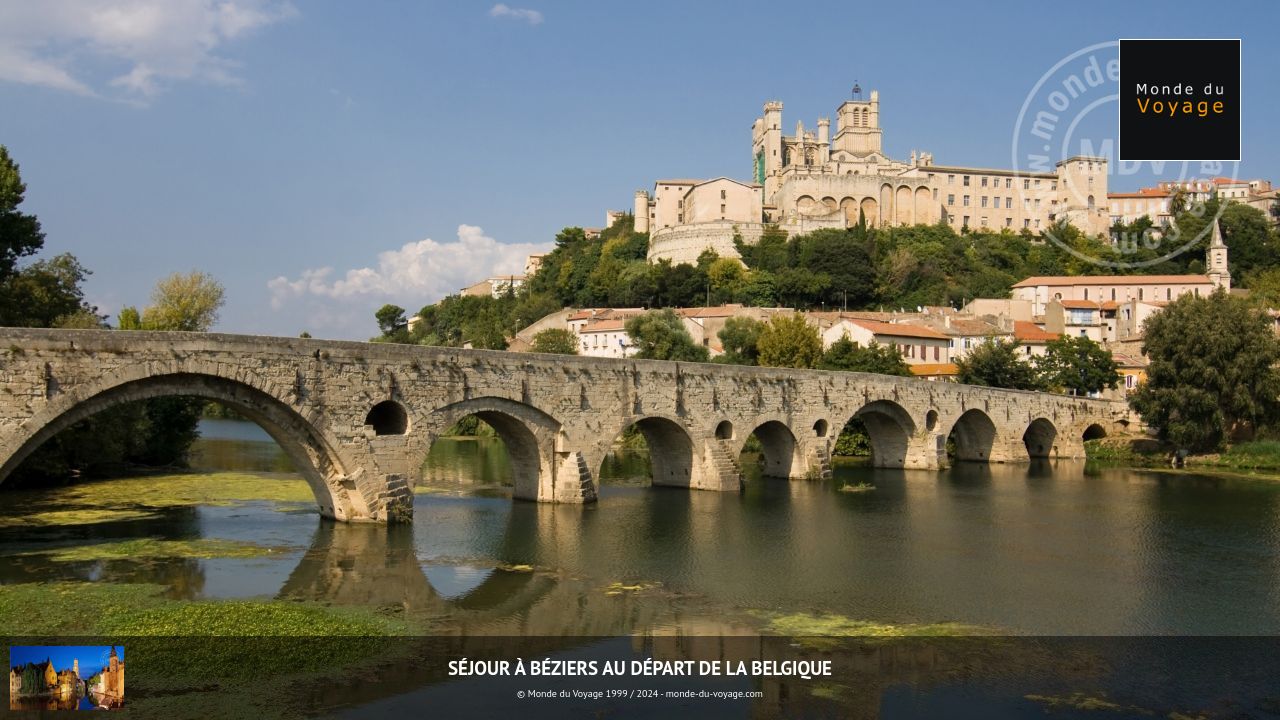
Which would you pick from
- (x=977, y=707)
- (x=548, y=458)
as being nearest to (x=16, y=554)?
(x=548, y=458)

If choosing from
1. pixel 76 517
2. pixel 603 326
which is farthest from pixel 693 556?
pixel 603 326

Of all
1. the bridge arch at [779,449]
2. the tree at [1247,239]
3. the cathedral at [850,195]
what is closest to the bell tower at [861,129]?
the cathedral at [850,195]

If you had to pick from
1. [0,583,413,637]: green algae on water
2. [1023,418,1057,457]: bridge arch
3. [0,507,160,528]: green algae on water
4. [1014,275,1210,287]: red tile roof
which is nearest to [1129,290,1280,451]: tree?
[1023,418,1057,457]: bridge arch

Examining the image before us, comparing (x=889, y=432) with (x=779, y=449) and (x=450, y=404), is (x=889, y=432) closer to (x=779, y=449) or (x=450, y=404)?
(x=779, y=449)

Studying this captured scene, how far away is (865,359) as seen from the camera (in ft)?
164

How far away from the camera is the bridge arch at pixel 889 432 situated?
4125 cm

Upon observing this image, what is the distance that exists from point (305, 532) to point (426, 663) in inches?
405

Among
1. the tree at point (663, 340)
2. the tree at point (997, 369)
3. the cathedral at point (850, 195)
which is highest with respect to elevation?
the cathedral at point (850, 195)

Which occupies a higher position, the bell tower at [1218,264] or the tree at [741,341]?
the bell tower at [1218,264]

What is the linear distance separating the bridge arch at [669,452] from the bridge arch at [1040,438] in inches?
971

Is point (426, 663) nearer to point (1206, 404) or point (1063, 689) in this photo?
point (1063, 689)

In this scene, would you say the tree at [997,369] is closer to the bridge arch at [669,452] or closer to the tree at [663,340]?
the tree at [663,340]

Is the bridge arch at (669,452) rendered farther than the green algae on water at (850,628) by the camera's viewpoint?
Yes

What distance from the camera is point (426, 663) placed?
13570 millimetres
